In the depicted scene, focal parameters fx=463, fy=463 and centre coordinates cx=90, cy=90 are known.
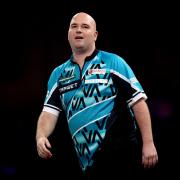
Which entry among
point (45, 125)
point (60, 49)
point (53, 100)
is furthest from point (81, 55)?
point (60, 49)

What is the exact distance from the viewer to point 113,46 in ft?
16.2

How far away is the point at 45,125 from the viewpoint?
9.98ft

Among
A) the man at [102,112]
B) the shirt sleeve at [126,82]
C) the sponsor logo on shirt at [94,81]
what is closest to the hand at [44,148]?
the man at [102,112]

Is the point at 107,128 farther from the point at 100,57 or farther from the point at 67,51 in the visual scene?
the point at 67,51

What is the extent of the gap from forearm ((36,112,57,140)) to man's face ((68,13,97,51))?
480mm

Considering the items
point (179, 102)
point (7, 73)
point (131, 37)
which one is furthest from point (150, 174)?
point (7, 73)

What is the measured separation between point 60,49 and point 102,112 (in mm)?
2379

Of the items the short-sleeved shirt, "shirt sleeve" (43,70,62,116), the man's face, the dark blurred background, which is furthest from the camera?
the dark blurred background

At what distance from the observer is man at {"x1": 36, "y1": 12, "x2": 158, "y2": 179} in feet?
9.29

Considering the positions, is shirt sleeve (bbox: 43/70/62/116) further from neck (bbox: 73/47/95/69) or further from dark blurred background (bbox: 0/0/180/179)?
dark blurred background (bbox: 0/0/180/179)

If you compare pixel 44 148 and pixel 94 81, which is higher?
pixel 94 81

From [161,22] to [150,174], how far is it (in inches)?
70.3

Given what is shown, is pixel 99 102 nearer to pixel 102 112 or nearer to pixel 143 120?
pixel 102 112

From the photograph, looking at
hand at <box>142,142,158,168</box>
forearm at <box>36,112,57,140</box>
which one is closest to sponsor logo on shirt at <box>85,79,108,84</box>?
forearm at <box>36,112,57,140</box>
